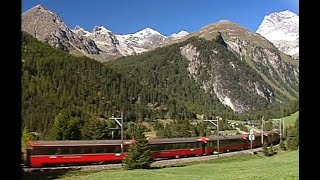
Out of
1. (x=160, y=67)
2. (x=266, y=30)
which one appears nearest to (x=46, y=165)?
(x=160, y=67)

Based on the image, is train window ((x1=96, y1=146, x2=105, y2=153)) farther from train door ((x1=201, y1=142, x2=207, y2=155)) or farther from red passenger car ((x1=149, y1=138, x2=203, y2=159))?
train door ((x1=201, y1=142, x2=207, y2=155))

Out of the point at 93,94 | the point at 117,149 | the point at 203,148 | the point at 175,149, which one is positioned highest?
the point at 93,94

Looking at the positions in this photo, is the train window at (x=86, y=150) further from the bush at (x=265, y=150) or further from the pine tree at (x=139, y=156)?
the bush at (x=265, y=150)

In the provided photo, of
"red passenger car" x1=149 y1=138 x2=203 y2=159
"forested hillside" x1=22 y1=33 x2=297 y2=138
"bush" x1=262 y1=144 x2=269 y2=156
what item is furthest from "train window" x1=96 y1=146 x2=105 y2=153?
"bush" x1=262 y1=144 x2=269 y2=156

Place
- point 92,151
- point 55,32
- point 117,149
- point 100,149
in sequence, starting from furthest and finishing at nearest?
point 55,32 < point 117,149 < point 100,149 < point 92,151

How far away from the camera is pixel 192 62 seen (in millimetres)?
54156

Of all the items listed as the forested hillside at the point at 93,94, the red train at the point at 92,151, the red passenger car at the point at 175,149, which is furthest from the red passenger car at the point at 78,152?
the forested hillside at the point at 93,94

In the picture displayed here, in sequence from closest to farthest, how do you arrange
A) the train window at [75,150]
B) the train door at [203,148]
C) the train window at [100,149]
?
the train window at [75,150] → the train window at [100,149] → the train door at [203,148]

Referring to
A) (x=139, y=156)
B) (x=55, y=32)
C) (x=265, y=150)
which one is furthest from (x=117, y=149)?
(x=55, y=32)

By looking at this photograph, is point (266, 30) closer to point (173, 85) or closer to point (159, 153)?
point (173, 85)

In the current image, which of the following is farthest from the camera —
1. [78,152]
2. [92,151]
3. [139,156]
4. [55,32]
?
[55,32]

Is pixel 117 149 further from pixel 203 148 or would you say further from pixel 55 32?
pixel 55 32

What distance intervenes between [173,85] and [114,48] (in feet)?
185

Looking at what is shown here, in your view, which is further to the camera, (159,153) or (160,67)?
(160,67)
